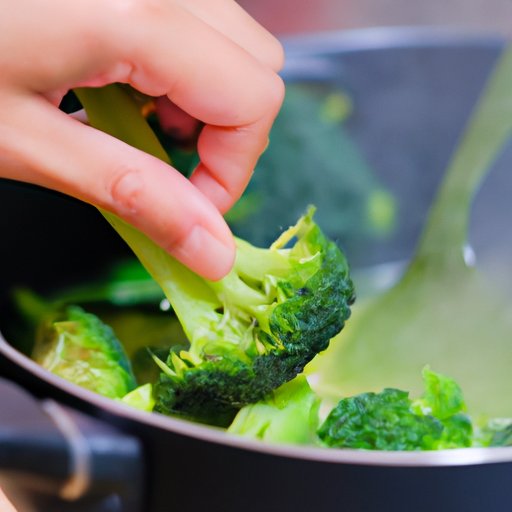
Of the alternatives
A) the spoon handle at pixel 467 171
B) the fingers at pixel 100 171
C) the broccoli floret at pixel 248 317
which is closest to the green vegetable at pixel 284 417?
the broccoli floret at pixel 248 317

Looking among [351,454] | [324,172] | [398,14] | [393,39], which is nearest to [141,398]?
[351,454]

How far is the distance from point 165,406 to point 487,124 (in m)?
0.70

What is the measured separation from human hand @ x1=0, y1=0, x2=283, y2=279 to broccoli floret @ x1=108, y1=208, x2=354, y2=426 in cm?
5

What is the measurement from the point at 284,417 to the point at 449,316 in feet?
1.34

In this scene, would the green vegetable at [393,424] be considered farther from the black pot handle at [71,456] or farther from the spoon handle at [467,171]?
the spoon handle at [467,171]

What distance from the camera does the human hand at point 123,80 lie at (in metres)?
0.48

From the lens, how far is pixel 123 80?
531 millimetres

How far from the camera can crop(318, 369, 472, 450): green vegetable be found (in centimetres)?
55

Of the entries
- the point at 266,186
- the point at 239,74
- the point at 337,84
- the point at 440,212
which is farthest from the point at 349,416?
the point at 337,84

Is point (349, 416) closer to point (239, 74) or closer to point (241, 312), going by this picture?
point (241, 312)

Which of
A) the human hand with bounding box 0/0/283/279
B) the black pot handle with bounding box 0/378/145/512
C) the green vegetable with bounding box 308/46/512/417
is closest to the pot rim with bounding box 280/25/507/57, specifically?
the green vegetable with bounding box 308/46/512/417

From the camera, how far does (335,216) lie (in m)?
1.08

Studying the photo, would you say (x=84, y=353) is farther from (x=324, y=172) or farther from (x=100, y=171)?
(x=324, y=172)

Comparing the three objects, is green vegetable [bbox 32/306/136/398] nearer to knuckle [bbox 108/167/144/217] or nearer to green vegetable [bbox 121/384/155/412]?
green vegetable [bbox 121/384/155/412]
